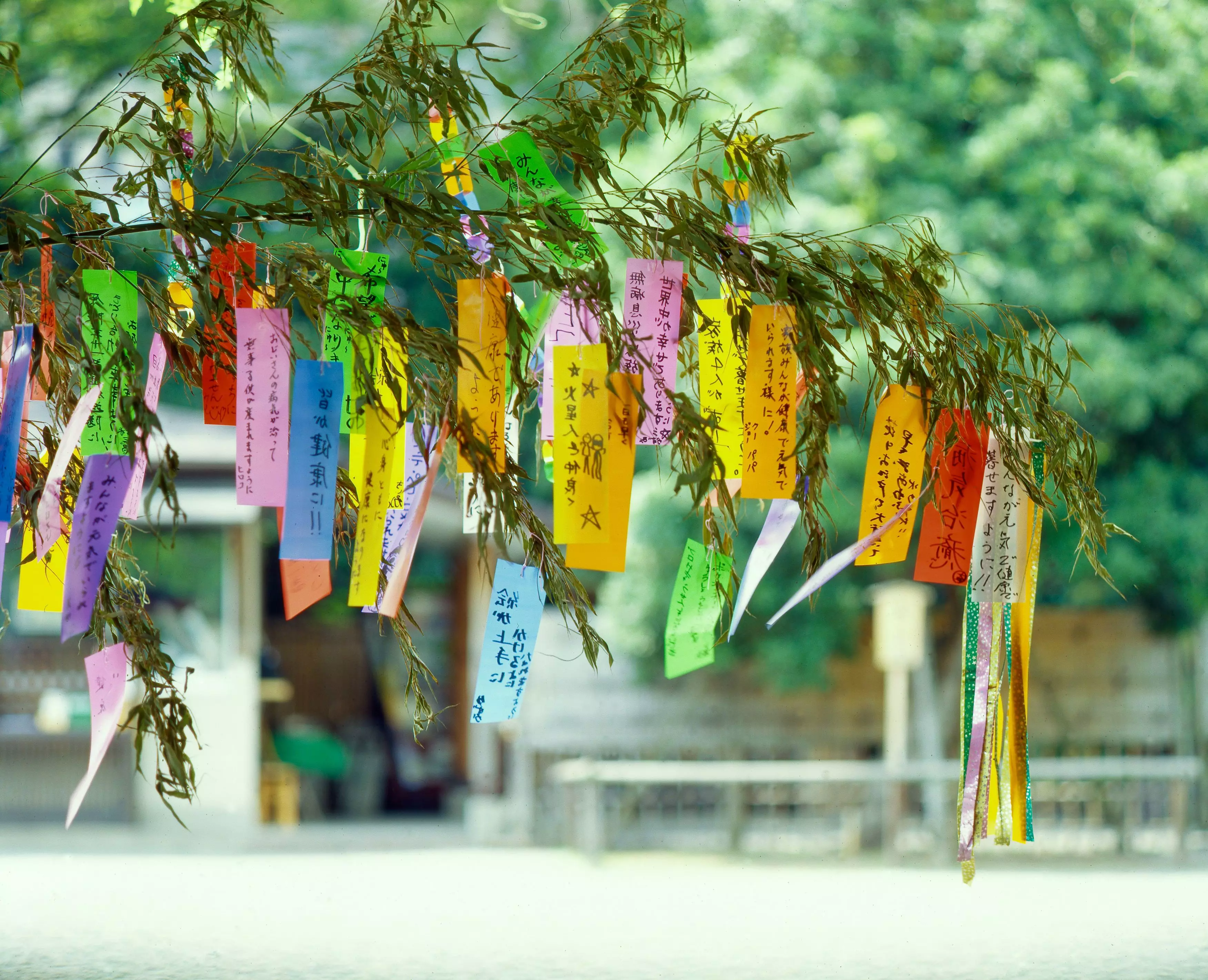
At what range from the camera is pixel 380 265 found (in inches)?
107

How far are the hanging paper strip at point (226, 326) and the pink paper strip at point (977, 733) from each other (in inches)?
66.8

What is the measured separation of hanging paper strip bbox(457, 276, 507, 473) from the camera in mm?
2723

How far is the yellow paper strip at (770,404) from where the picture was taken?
9.36ft

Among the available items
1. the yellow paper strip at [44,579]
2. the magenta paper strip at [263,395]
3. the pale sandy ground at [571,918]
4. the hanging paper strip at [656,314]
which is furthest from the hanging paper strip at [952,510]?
the pale sandy ground at [571,918]

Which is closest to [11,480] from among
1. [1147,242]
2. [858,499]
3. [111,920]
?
[111,920]

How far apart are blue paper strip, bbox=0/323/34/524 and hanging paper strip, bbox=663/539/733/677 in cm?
136

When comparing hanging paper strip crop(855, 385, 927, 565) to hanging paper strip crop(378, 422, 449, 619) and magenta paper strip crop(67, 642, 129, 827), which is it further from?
magenta paper strip crop(67, 642, 129, 827)

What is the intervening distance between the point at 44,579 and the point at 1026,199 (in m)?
6.48

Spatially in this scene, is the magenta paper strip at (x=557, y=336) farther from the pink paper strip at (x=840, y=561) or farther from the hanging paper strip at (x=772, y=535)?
the pink paper strip at (x=840, y=561)

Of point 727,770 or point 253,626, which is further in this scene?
point 253,626

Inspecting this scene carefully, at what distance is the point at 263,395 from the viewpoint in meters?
2.72

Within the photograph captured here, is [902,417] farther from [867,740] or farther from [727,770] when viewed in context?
[867,740]

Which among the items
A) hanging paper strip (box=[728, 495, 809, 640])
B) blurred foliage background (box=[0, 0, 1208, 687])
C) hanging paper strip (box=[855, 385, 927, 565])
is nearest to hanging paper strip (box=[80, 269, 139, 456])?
hanging paper strip (box=[728, 495, 809, 640])

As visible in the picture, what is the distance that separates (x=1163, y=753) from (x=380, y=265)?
307 inches
